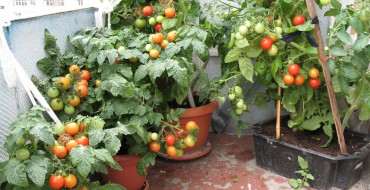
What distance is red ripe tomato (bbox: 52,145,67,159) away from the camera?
1.42 m

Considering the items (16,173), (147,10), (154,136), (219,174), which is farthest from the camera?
(219,174)

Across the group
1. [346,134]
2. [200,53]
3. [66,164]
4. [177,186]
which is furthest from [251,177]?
A: [66,164]

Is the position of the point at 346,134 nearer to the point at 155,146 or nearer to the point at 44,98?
the point at 155,146

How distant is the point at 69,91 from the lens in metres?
1.79

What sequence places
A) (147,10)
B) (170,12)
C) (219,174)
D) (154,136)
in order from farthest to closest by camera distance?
(219,174) → (147,10) → (170,12) → (154,136)

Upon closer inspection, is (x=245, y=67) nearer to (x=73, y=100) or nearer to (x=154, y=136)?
(x=154, y=136)

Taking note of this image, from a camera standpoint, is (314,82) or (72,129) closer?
(72,129)

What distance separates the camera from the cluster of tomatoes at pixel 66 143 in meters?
1.38

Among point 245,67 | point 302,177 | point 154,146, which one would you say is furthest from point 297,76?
point 154,146

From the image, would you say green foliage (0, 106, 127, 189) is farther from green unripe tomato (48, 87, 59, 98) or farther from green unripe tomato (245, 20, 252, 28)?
green unripe tomato (245, 20, 252, 28)

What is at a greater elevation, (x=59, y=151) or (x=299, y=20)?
(x=299, y=20)

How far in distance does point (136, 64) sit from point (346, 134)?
128cm

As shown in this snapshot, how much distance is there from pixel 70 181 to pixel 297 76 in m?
1.22

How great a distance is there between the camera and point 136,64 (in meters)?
1.96
